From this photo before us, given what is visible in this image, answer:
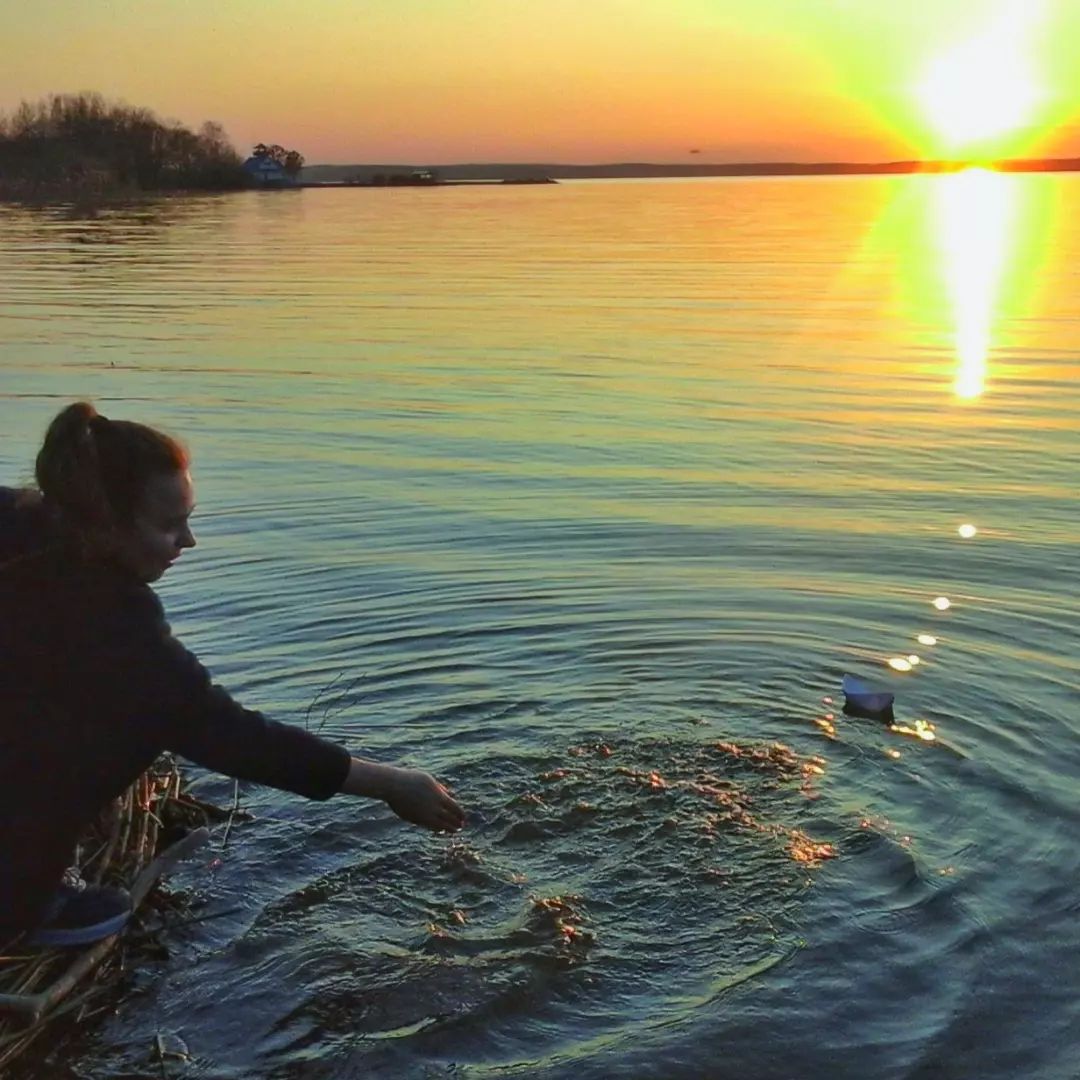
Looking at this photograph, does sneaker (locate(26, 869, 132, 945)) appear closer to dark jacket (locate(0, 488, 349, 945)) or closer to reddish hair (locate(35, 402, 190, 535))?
dark jacket (locate(0, 488, 349, 945))

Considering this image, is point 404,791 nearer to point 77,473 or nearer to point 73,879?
point 77,473

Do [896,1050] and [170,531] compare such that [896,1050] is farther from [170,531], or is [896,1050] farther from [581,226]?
[581,226]

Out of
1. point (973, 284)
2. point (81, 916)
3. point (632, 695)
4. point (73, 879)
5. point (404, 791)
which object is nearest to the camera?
point (404, 791)

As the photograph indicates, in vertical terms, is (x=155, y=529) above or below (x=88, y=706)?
above

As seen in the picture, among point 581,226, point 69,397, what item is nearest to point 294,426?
point 69,397

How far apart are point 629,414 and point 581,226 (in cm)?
5425

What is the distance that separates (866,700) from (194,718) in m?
5.33

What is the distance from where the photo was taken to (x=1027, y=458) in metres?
16.1

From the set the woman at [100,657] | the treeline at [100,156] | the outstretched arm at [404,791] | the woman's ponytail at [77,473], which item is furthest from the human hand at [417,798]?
the treeline at [100,156]

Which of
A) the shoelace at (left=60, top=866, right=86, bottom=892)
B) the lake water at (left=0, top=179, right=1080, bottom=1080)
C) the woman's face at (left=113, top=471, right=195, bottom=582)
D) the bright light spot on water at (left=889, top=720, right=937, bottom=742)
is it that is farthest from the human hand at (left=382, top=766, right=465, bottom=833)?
the bright light spot on water at (left=889, top=720, right=937, bottom=742)

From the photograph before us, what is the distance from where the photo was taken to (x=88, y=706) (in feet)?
14.7

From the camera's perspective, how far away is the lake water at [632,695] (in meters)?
5.88

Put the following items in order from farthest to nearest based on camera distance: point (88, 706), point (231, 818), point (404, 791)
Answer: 1. point (231, 818)
2. point (404, 791)
3. point (88, 706)

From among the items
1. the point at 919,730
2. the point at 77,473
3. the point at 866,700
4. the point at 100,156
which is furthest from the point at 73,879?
the point at 100,156
